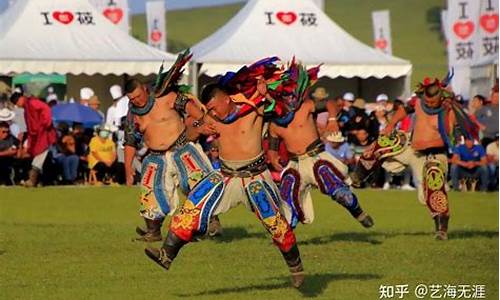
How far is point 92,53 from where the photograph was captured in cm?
2744

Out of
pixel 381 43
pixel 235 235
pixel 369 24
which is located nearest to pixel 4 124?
pixel 235 235

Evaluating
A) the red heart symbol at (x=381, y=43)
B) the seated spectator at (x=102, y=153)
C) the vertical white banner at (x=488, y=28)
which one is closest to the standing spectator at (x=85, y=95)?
the seated spectator at (x=102, y=153)

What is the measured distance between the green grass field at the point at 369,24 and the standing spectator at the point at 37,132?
167ft

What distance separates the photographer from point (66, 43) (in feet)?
90.6

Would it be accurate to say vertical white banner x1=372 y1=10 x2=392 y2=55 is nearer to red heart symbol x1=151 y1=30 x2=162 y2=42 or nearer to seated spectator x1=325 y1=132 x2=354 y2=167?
red heart symbol x1=151 y1=30 x2=162 y2=42

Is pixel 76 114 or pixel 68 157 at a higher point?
pixel 76 114

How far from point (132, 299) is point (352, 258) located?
3.49m

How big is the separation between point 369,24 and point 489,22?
6091cm

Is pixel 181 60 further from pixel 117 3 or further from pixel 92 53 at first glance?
pixel 117 3

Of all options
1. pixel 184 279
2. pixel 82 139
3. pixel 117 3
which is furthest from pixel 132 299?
pixel 117 3

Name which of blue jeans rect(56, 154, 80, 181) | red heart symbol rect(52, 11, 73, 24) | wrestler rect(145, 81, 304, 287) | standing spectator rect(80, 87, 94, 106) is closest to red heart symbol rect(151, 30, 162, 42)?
red heart symbol rect(52, 11, 73, 24)

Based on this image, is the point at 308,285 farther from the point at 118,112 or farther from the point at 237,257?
the point at 118,112

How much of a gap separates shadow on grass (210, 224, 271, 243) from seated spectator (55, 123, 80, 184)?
25.3ft

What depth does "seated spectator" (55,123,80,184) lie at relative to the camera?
24.8 meters
